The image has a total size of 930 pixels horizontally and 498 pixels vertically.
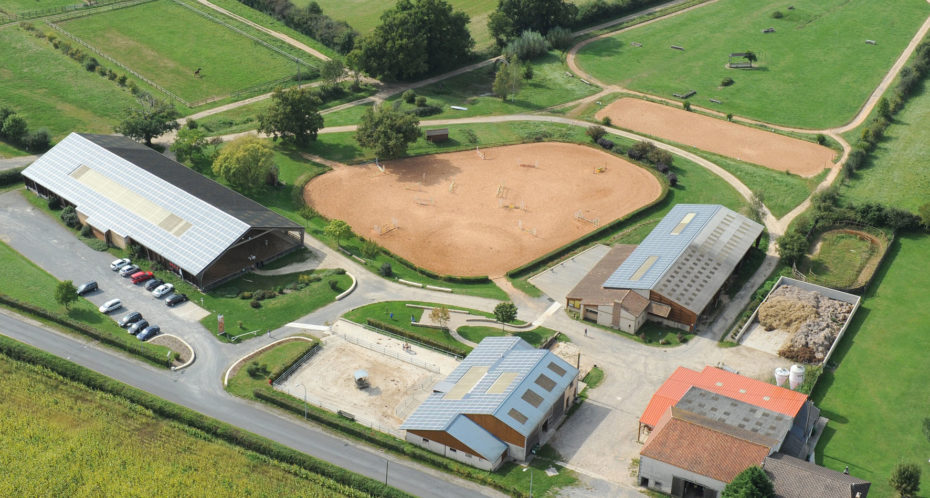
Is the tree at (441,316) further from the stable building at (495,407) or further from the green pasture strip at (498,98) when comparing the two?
the green pasture strip at (498,98)

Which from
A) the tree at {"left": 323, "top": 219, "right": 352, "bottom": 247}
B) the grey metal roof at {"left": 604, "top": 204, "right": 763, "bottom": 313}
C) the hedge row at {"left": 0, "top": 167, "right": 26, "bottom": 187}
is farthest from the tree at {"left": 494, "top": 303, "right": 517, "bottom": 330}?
the hedge row at {"left": 0, "top": 167, "right": 26, "bottom": 187}

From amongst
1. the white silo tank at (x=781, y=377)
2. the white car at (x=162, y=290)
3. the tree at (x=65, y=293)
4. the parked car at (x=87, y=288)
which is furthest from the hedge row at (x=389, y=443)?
the white silo tank at (x=781, y=377)

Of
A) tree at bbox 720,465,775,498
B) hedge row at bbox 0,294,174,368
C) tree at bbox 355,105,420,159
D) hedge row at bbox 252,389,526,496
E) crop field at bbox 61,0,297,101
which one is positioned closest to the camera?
tree at bbox 720,465,775,498

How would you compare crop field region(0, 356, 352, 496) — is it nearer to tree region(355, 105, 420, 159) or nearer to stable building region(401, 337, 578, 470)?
stable building region(401, 337, 578, 470)

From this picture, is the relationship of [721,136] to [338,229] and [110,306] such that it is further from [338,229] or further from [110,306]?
[110,306]

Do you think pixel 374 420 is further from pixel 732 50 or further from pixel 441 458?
pixel 732 50

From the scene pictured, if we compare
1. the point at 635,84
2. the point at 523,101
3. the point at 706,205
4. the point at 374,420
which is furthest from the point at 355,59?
the point at 374,420
